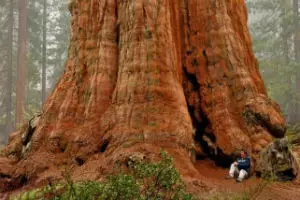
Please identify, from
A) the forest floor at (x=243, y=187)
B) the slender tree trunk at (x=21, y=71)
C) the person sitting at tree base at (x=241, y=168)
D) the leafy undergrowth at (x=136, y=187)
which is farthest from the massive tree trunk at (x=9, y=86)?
the leafy undergrowth at (x=136, y=187)

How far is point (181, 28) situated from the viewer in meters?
11.8

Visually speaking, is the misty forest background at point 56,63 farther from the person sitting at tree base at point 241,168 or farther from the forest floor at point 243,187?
the person sitting at tree base at point 241,168

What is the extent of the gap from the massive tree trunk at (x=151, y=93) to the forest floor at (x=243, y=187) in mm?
489

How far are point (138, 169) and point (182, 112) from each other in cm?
422

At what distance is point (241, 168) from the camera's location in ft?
31.4

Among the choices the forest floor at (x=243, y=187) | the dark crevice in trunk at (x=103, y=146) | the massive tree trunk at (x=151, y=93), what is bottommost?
the forest floor at (x=243, y=187)

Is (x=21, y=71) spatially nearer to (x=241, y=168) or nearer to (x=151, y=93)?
(x=151, y=93)

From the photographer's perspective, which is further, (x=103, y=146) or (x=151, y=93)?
(x=151, y=93)

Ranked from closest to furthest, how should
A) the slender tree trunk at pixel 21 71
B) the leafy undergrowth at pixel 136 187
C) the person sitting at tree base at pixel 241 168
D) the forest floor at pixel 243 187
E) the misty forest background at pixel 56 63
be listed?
the leafy undergrowth at pixel 136 187 → the forest floor at pixel 243 187 → the person sitting at tree base at pixel 241 168 → the slender tree trunk at pixel 21 71 → the misty forest background at pixel 56 63

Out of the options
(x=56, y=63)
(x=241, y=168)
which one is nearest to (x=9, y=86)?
(x=56, y=63)

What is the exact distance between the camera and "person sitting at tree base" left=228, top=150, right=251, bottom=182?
31.0 feet

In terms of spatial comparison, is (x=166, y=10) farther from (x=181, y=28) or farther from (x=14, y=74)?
(x=14, y=74)

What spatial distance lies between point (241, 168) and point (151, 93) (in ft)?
9.25

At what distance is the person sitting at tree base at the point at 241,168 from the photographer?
9.45 metres
